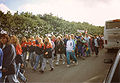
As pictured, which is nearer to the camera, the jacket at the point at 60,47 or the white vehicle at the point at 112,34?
the jacket at the point at 60,47

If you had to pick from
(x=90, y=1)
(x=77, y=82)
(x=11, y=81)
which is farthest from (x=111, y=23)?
(x=11, y=81)

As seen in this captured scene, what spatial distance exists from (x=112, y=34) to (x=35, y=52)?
414 centimetres

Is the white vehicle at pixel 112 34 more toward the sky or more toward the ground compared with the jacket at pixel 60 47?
more toward the sky

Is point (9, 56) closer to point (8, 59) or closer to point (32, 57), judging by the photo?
point (8, 59)

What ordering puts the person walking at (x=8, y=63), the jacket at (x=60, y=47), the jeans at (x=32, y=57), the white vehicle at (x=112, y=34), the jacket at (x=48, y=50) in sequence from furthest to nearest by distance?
the white vehicle at (x=112, y=34), the jacket at (x=60, y=47), the jeans at (x=32, y=57), the jacket at (x=48, y=50), the person walking at (x=8, y=63)

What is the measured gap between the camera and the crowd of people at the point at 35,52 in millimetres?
2443

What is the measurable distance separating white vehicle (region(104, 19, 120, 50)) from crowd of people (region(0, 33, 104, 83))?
0.65 m

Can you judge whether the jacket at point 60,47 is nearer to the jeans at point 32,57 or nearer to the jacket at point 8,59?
the jeans at point 32,57

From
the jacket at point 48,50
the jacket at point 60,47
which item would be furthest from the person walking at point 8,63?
the jacket at point 60,47

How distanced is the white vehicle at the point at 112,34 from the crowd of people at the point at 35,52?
652 millimetres

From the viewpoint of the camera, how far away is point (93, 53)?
7789 mm

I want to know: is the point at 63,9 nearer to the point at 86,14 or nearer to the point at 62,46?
the point at 86,14

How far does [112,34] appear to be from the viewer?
24.0 ft

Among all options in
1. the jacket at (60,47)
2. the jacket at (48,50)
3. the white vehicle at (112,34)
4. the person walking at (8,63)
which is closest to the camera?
the person walking at (8,63)
